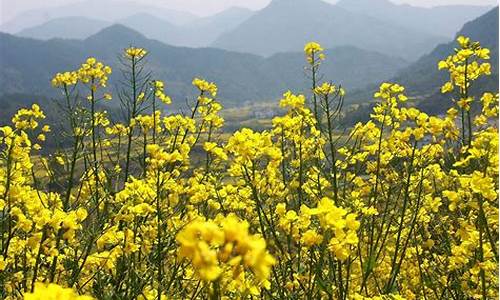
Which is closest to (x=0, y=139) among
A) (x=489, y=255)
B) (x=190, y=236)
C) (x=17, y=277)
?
(x=17, y=277)

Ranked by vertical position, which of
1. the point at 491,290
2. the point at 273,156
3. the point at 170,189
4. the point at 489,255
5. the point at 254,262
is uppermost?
the point at 254,262

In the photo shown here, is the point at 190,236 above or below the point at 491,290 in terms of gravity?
above

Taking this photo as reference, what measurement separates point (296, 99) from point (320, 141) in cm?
73

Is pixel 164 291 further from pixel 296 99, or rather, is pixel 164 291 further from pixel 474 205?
pixel 296 99

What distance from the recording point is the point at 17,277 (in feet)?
16.4

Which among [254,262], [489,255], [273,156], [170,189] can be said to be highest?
[254,262]

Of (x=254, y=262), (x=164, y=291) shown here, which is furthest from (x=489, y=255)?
(x=254, y=262)

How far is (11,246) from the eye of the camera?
5.58m

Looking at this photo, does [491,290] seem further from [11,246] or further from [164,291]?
[11,246]

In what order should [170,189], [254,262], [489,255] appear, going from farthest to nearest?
[170,189]
[489,255]
[254,262]

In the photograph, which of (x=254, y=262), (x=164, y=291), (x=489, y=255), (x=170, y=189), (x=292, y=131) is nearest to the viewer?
(x=254, y=262)

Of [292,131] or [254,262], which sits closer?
[254,262]

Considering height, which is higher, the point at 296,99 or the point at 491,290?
the point at 296,99

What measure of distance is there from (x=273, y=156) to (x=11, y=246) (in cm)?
315
